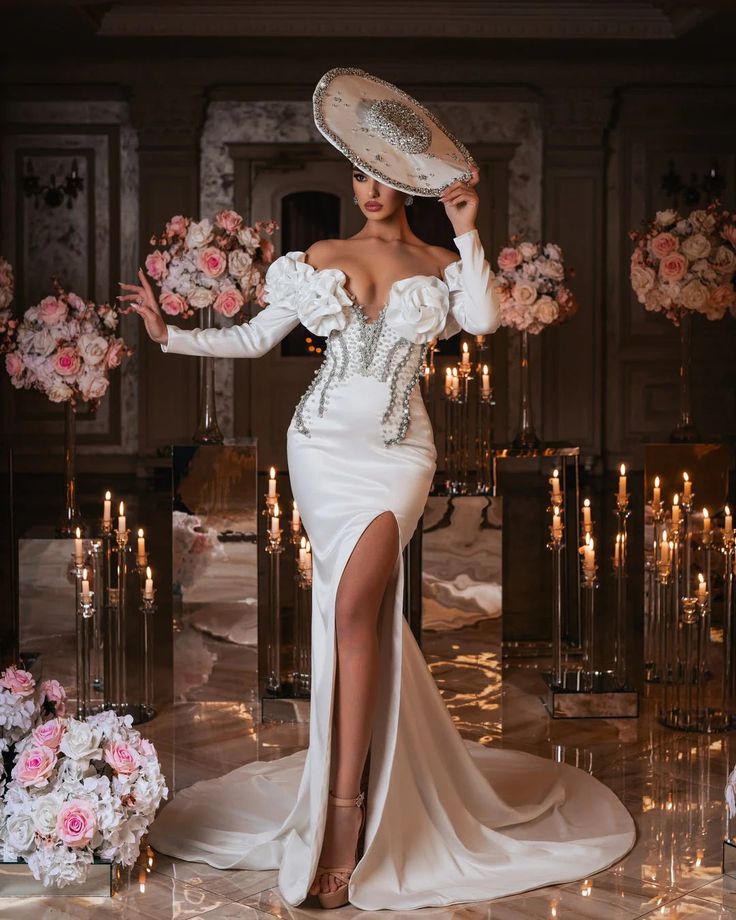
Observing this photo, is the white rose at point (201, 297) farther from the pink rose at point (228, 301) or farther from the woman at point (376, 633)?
the woman at point (376, 633)

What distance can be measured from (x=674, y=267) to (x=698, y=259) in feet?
0.36

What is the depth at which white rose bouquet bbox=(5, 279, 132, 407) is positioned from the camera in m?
4.79

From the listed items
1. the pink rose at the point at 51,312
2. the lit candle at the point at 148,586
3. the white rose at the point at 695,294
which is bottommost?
the lit candle at the point at 148,586

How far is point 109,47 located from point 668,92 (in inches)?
181

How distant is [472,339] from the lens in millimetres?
10602

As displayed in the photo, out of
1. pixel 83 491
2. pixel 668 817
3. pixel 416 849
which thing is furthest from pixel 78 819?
pixel 83 491

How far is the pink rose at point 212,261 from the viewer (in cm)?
487

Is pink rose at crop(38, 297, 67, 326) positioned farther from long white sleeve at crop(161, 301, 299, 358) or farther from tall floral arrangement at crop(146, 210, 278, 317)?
long white sleeve at crop(161, 301, 299, 358)

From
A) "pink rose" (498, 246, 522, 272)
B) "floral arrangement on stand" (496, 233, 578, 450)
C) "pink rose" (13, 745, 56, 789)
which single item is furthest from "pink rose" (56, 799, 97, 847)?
"pink rose" (498, 246, 522, 272)

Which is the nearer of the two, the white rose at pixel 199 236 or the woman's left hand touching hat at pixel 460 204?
the woman's left hand touching hat at pixel 460 204

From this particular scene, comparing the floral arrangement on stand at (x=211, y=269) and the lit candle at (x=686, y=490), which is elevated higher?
the floral arrangement on stand at (x=211, y=269)

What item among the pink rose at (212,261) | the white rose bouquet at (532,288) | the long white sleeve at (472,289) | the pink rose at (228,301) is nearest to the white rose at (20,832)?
the long white sleeve at (472,289)

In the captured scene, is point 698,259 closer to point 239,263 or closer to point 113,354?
point 239,263

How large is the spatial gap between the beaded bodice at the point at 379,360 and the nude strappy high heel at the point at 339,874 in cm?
92
